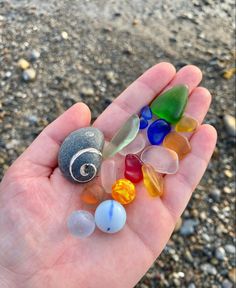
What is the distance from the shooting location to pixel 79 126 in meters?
2.02

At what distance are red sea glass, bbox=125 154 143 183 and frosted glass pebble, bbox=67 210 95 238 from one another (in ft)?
0.81

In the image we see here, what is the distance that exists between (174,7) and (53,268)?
2.12 m

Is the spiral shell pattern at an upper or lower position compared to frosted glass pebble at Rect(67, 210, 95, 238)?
upper

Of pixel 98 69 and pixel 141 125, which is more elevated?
pixel 141 125

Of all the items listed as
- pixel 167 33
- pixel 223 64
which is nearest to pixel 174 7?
pixel 167 33

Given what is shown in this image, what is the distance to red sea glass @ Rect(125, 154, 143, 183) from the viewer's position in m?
1.92

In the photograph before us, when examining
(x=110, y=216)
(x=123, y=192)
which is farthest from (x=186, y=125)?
(x=110, y=216)

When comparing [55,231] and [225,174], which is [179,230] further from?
[55,231]

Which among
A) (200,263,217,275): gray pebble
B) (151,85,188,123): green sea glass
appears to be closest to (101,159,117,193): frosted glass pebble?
(151,85,188,123): green sea glass

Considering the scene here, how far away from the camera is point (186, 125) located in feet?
6.75

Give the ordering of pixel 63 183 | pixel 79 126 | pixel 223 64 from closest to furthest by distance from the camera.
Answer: pixel 63 183 → pixel 79 126 → pixel 223 64

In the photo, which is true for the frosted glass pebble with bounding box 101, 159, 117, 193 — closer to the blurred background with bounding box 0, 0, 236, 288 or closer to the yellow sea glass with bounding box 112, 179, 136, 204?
the yellow sea glass with bounding box 112, 179, 136, 204

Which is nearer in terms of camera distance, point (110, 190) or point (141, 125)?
point (110, 190)

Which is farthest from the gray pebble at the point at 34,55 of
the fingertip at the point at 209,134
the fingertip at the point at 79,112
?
the fingertip at the point at 209,134
